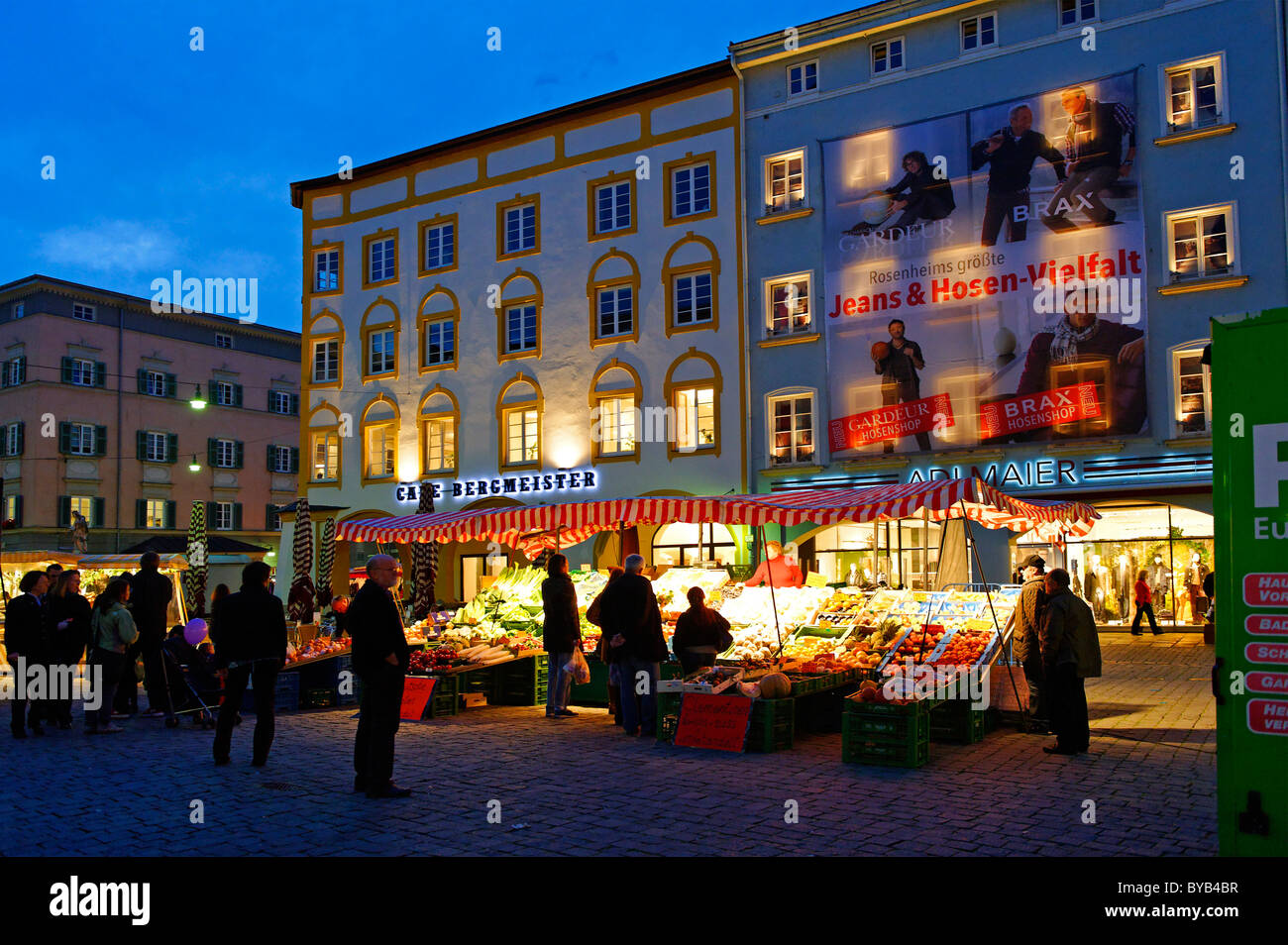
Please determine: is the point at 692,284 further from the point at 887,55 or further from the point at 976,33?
the point at 976,33

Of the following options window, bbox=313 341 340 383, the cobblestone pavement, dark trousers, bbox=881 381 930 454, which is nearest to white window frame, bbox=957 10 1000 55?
dark trousers, bbox=881 381 930 454

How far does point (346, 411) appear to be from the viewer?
32688 mm

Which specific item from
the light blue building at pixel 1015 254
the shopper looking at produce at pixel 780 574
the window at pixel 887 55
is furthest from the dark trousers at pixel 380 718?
the window at pixel 887 55

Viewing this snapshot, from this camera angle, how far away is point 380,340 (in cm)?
3247

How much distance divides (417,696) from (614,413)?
1616 cm

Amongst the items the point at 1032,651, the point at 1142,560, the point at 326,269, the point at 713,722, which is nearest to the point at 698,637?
the point at 713,722

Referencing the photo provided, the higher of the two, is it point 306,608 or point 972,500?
point 972,500

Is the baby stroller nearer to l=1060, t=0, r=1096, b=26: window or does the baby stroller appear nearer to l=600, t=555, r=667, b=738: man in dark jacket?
l=600, t=555, r=667, b=738: man in dark jacket

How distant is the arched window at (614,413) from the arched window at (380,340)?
7441mm

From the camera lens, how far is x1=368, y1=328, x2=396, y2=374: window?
1267 inches

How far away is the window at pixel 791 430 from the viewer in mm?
25422
